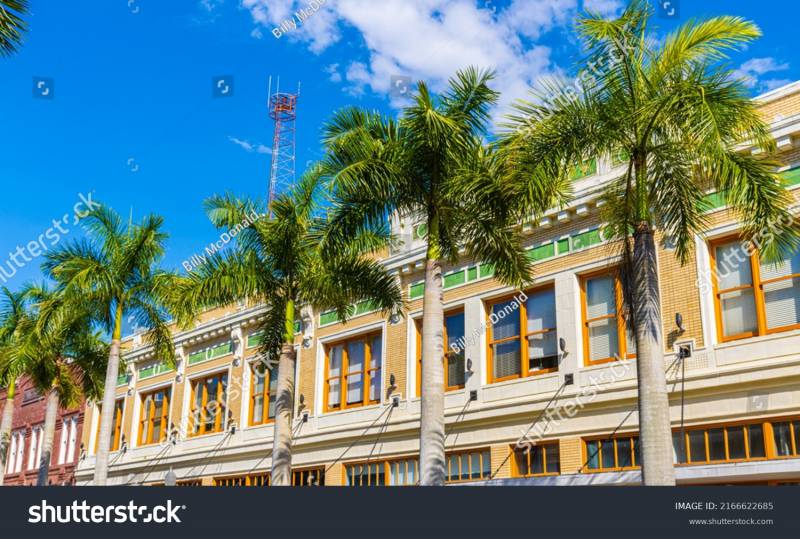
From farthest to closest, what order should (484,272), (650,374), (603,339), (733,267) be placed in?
(484,272) < (603,339) < (733,267) < (650,374)

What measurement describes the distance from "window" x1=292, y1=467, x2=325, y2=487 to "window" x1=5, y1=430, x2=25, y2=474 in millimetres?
27099

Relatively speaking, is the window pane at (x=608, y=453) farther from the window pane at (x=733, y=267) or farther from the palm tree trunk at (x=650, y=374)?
the palm tree trunk at (x=650, y=374)

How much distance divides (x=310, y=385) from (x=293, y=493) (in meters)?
20.0

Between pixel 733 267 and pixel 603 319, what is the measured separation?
354 cm

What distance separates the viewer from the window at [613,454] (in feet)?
68.0

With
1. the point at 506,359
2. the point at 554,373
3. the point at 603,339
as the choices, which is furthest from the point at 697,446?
the point at 506,359

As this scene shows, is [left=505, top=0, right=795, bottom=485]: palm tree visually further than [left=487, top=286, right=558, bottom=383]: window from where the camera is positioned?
No

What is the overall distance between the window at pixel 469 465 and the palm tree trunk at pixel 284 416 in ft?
16.6

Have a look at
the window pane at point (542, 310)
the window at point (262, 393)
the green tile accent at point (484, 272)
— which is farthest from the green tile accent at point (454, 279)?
the window at point (262, 393)

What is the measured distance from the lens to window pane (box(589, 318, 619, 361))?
2227cm

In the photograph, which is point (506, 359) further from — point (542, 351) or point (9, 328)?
point (9, 328)

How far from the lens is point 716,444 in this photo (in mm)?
19422

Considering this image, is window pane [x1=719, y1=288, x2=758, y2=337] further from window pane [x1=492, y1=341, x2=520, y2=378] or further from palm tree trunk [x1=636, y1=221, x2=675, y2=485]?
window pane [x1=492, y1=341, x2=520, y2=378]

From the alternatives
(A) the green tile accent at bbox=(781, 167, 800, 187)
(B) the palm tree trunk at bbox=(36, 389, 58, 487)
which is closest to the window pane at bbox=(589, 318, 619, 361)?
(A) the green tile accent at bbox=(781, 167, 800, 187)
